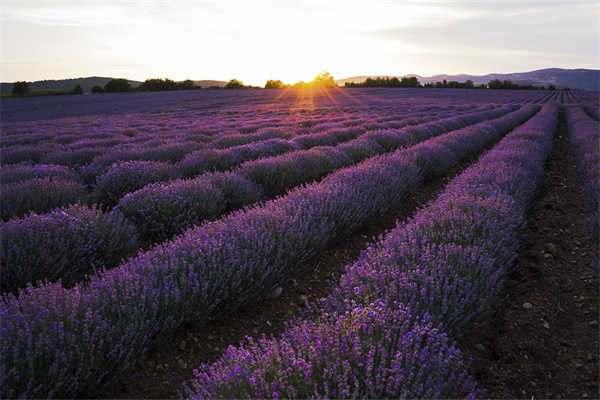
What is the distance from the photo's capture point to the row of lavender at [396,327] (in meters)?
1.40

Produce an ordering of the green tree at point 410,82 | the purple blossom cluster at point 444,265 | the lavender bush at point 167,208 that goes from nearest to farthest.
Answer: the purple blossom cluster at point 444,265 < the lavender bush at point 167,208 < the green tree at point 410,82

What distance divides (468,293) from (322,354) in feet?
3.38

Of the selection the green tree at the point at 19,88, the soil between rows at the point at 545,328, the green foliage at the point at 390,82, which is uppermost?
the green foliage at the point at 390,82

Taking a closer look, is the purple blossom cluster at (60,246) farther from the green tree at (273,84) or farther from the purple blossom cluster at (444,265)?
the green tree at (273,84)

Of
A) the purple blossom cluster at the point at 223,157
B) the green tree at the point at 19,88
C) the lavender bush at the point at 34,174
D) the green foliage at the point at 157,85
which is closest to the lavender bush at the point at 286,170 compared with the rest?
the purple blossom cluster at the point at 223,157

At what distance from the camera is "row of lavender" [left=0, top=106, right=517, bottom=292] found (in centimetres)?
273

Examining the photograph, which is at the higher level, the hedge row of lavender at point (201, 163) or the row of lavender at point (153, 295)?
the hedge row of lavender at point (201, 163)

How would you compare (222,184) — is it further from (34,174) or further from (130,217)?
(34,174)

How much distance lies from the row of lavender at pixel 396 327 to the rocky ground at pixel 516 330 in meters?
0.18

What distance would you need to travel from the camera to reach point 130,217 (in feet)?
13.0

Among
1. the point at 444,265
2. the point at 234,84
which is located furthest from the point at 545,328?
the point at 234,84

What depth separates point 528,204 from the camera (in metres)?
4.77

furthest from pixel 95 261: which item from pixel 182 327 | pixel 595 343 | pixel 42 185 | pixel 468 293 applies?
pixel 595 343

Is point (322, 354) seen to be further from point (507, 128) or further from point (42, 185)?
point (507, 128)
